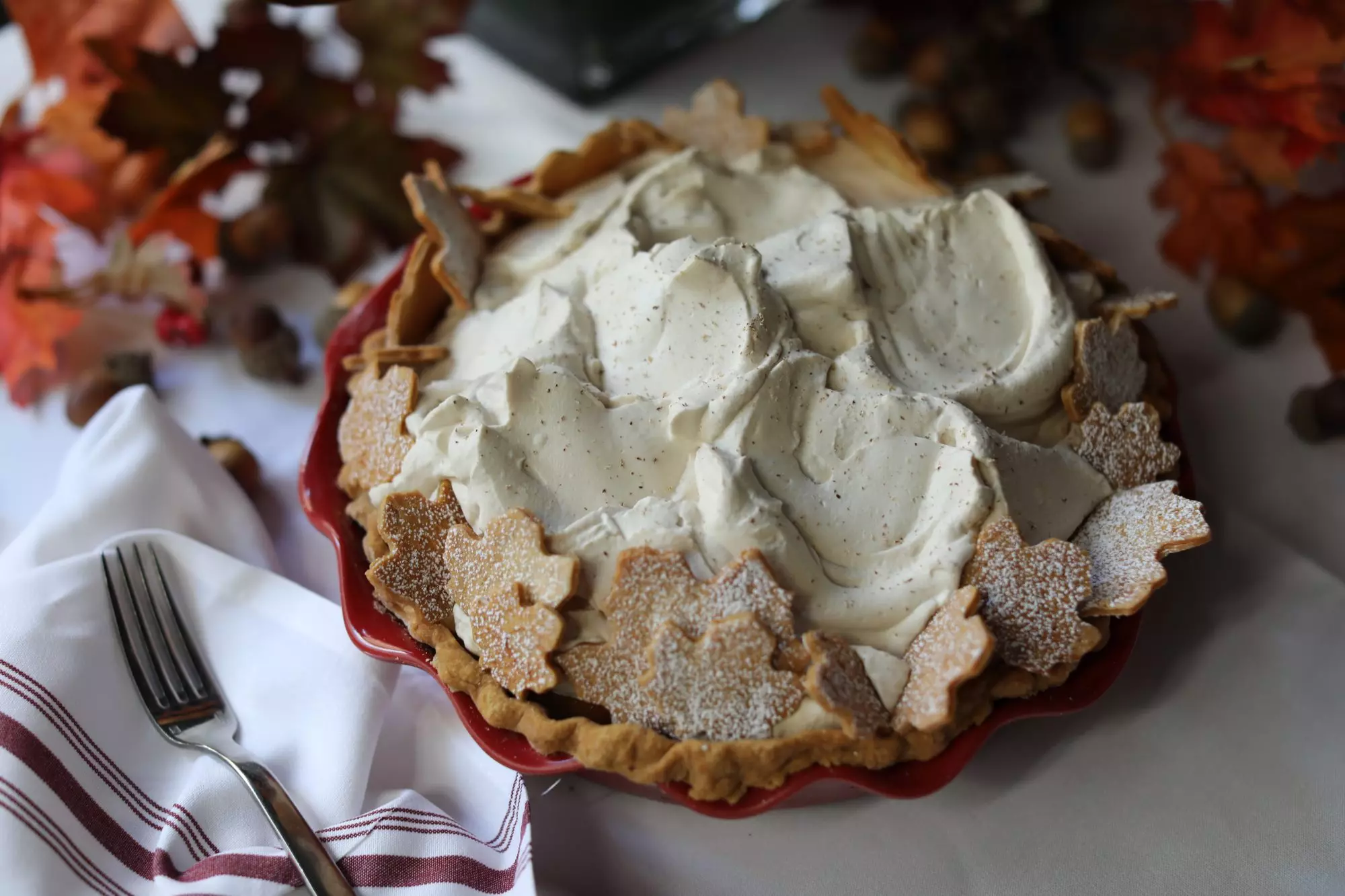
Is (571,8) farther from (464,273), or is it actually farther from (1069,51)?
(1069,51)

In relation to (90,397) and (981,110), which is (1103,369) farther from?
(90,397)

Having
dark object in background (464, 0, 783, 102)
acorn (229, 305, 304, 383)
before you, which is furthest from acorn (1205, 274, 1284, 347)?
acorn (229, 305, 304, 383)

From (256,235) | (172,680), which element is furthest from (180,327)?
(172,680)

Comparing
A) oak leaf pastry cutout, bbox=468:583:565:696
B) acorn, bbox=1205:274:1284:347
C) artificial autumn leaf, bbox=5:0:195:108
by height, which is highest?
artificial autumn leaf, bbox=5:0:195:108

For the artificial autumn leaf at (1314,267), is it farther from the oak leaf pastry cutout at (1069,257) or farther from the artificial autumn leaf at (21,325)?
the artificial autumn leaf at (21,325)

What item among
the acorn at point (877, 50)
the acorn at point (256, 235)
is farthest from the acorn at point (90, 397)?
the acorn at point (877, 50)

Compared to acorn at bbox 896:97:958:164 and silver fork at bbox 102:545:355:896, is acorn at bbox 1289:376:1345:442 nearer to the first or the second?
acorn at bbox 896:97:958:164
